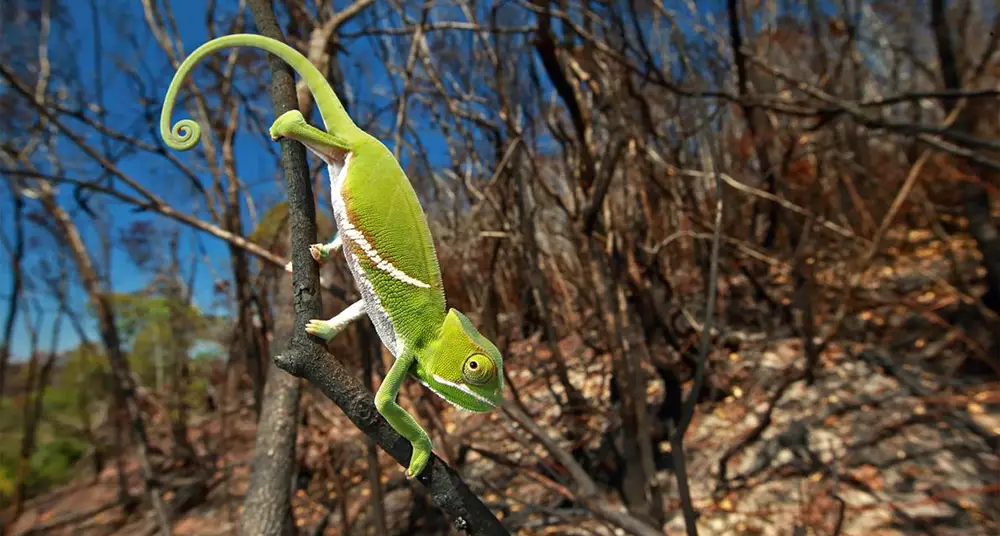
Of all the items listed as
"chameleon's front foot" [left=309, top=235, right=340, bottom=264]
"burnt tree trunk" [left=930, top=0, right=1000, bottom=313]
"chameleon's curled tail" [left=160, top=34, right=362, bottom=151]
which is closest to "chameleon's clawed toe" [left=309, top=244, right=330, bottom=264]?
"chameleon's front foot" [left=309, top=235, right=340, bottom=264]

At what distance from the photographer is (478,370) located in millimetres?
406

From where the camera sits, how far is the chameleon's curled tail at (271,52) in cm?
47

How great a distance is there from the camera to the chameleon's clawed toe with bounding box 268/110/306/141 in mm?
459

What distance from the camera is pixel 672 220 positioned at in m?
3.79

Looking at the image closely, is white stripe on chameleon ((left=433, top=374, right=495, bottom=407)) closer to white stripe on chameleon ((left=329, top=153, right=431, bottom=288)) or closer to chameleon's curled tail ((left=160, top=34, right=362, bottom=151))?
white stripe on chameleon ((left=329, top=153, right=431, bottom=288))

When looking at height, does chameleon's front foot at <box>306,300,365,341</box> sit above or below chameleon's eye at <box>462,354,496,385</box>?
above

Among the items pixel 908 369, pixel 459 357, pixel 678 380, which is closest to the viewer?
pixel 459 357

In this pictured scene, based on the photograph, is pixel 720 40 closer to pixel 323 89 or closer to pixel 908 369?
pixel 908 369

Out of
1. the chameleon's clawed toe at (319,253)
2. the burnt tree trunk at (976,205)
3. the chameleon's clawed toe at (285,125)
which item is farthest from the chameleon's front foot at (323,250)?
the burnt tree trunk at (976,205)

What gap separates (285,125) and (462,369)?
0.88 feet

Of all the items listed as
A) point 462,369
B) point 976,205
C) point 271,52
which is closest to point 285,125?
point 271,52

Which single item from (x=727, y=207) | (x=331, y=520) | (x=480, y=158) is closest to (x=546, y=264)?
(x=480, y=158)

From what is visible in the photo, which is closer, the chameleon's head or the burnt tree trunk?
the chameleon's head

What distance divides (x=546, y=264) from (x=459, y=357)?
2848 mm
